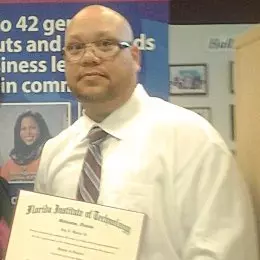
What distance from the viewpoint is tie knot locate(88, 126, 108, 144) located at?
1.75m

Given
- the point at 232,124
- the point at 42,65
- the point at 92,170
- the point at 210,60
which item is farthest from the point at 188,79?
the point at 92,170

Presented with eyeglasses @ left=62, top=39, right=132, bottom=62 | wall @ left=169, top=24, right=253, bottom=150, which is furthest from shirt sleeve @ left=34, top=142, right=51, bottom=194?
wall @ left=169, top=24, right=253, bottom=150

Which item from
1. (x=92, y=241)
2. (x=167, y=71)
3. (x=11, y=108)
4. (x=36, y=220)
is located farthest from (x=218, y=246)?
(x=11, y=108)

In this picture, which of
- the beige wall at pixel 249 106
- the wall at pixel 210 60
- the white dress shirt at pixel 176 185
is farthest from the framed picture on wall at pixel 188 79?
the white dress shirt at pixel 176 185

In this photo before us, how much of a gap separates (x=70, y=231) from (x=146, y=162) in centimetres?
25

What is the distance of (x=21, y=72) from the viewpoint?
2.33m

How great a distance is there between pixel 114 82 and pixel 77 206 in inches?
13.3

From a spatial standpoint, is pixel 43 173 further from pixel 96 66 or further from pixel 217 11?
pixel 217 11

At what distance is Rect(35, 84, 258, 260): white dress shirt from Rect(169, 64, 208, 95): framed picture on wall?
2.56 ft

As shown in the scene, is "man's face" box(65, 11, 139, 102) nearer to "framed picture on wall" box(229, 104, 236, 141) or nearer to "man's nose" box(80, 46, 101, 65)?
"man's nose" box(80, 46, 101, 65)

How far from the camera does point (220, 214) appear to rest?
1.56m

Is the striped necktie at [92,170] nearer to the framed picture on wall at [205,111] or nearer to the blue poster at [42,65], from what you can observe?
the blue poster at [42,65]

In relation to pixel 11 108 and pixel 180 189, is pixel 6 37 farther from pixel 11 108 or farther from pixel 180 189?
pixel 180 189

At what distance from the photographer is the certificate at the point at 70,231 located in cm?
156
